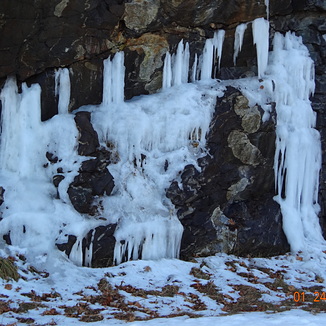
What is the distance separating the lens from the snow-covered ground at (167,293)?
21.7 feet

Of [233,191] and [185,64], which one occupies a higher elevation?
[185,64]

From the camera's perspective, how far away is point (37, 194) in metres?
9.19

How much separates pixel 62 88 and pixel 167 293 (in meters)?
4.40

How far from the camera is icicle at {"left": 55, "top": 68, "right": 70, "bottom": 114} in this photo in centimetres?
991

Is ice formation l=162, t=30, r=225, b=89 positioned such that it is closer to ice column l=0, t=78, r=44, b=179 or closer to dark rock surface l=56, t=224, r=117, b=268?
ice column l=0, t=78, r=44, b=179

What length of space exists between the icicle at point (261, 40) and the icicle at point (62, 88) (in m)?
4.33

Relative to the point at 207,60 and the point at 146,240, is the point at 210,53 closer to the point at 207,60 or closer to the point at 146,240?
the point at 207,60

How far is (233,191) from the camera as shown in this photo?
10.9 m

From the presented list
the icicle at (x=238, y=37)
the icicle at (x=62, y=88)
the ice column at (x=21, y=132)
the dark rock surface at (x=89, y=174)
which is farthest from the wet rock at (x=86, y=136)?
the icicle at (x=238, y=37)

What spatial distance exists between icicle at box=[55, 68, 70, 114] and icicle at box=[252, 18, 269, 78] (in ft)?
14.2

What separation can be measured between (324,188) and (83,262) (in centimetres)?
610

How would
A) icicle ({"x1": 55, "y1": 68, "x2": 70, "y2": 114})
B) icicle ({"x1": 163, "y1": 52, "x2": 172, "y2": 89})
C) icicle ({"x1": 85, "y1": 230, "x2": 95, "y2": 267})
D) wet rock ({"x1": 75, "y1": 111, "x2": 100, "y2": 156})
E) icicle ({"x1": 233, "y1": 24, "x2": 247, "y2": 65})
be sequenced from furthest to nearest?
icicle ({"x1": 233, "y1": 24, "x2": 247, "y2": 65})
icicle ({"x1": 163, "y1": 52, "x2": 172, "y2": 89})
icicle ({"x1": 55, "y1": 68, "x2": 70, "y2": 114})
wet rock ({"x1": 75, "y1": 111, "x2": 100, "y2": 156})
icicle ({"x1": 85, "y1": 230, "x2": 95, "y2": 267})

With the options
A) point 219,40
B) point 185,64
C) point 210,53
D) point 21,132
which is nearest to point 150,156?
point 185,64
